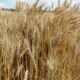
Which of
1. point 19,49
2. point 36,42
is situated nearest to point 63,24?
point 36,42

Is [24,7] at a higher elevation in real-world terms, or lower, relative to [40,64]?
higher

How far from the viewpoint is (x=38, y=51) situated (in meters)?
1.18

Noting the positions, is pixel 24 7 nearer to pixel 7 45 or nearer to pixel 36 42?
pixel 36 42

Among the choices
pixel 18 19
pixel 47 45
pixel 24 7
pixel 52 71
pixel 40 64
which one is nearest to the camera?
pixel 52 71

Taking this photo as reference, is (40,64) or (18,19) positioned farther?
(18,19)

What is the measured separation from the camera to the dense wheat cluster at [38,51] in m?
0.99

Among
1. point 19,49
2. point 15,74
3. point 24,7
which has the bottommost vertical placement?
point 15,74

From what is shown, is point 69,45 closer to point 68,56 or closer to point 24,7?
point 68,56

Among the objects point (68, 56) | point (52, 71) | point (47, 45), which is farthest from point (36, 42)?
point (52, 71)

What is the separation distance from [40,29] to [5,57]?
349mm

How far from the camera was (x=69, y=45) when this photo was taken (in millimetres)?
1325

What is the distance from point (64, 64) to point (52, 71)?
0.56 feet

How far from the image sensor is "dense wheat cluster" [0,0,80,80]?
→ 986 mm

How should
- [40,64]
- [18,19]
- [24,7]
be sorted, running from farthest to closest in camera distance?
1. [24,7]
2. [18,19]
3. [40,64]
